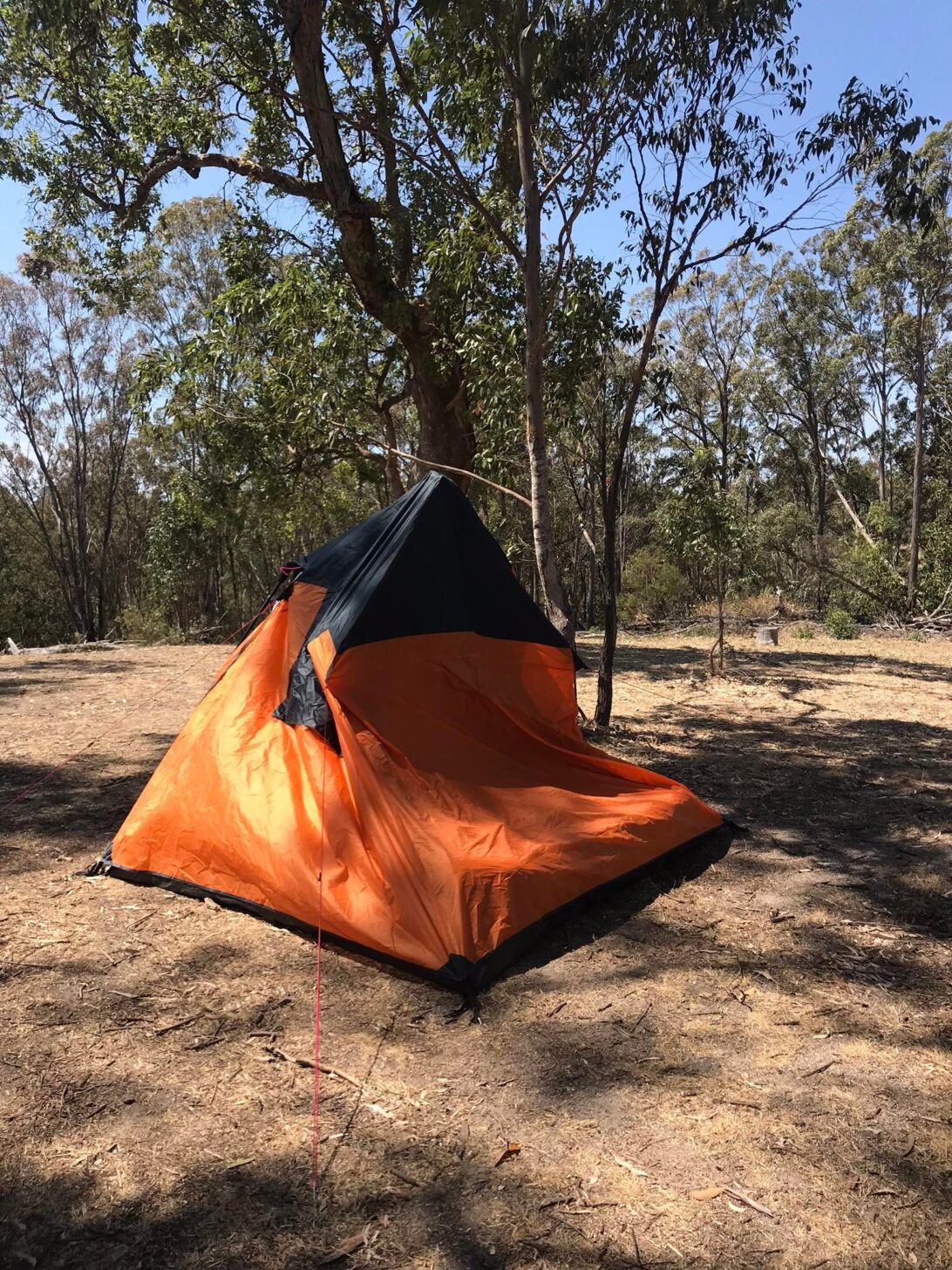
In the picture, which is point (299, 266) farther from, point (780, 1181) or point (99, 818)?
point (780, 1181)

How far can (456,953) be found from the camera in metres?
3.01

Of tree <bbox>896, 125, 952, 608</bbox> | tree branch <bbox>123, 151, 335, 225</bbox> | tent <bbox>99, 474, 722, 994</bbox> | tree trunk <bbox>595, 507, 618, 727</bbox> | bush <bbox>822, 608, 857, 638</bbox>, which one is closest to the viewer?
tent <bbox>99, 474, 722, 994</bbox>

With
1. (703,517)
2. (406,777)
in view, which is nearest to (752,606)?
(703,517)

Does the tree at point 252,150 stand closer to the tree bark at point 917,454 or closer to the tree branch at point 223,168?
the tree branch at point 223,168

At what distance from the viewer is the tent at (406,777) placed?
3.26 meters

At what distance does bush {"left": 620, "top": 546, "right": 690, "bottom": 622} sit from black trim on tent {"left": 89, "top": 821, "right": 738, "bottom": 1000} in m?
21.0

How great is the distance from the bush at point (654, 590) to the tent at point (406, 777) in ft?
66.7

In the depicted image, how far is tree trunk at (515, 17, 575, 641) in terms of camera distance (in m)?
6.07

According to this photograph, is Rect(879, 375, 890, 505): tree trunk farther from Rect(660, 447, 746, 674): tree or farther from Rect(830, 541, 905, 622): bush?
Rect(660, 447, 746, 674): tree

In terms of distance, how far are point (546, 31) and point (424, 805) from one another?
16.0 feet

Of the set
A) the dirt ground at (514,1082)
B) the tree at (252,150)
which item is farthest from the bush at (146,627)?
the dirt ground at (514,1082)

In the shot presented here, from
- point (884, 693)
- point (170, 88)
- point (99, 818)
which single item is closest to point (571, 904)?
point (99, 818)

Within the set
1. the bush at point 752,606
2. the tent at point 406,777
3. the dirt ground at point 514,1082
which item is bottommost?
the dirt ground at point 514,1082

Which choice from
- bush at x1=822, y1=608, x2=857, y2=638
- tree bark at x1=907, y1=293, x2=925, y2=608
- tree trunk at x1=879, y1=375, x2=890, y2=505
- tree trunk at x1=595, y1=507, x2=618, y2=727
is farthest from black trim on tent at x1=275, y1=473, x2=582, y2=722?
tree trunk at x1=879, y1=375, x2=890, y2=505
